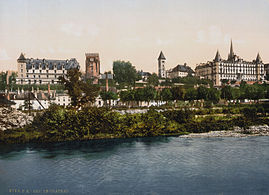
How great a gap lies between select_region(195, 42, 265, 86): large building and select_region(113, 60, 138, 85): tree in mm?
57309

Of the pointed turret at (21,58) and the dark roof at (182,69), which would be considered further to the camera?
the dark roof at (182,69)

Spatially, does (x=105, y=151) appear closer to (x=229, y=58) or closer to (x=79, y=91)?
(x=79, y=91)

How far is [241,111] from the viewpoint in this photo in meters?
59.0

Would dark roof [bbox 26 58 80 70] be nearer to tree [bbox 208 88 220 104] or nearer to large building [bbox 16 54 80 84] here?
large building [bbox 16 54 80 84]

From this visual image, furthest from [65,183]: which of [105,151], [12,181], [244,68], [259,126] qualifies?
[244,68]

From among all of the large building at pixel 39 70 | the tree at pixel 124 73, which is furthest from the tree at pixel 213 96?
the large building at pixel 39 70

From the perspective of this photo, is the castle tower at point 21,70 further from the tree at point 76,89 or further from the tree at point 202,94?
the tree at point 76,89

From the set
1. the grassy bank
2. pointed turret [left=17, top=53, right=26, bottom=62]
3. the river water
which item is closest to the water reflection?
the river water

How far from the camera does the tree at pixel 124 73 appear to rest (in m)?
140

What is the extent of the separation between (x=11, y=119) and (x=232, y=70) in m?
159

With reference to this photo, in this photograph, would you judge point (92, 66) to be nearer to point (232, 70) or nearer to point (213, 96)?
point (213, 96)

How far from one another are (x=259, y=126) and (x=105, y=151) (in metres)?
27.5

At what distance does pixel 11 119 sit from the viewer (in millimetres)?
42188

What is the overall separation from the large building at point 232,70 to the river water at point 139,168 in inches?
5611
